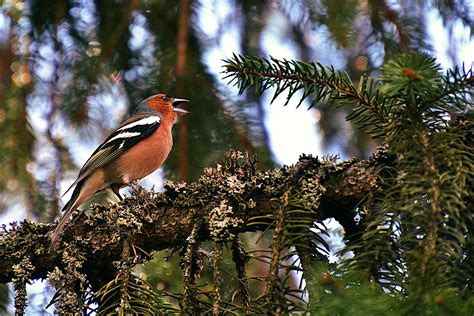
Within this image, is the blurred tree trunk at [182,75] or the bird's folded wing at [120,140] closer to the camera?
the blurred tree trunk at [182,75]

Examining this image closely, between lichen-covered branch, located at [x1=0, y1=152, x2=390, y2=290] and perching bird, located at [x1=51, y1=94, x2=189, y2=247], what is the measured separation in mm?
1955

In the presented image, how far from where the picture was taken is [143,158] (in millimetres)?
5500

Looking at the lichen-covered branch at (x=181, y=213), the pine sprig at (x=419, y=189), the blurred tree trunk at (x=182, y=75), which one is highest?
the blurred tree trunk at (x=182, y=75)

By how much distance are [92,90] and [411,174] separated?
3.10 metres

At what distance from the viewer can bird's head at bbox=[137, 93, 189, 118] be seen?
4790 mm

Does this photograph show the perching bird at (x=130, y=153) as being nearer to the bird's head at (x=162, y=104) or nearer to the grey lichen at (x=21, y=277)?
the bird's head at (x=162, y=104)

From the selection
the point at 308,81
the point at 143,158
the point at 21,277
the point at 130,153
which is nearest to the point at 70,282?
the point at 21,277

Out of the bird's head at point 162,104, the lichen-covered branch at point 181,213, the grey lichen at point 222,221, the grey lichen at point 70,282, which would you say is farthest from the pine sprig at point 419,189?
the bird's head at point 162,104

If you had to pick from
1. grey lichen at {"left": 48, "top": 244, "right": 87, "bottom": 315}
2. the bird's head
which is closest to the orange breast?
the bird's head

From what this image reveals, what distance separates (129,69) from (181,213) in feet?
6.83

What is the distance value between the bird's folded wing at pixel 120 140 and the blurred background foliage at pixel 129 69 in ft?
1.14

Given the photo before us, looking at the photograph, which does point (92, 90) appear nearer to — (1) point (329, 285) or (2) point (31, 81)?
(2) point (31, 81)

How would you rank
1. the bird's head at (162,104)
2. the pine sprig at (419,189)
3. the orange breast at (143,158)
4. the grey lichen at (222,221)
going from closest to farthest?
the pine sprig at (419,189) → the grey lichen at (222,221) → the bird's head at (162,104) → the orange breast at (143,158)

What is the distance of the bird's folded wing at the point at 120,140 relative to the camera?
5234 mm
